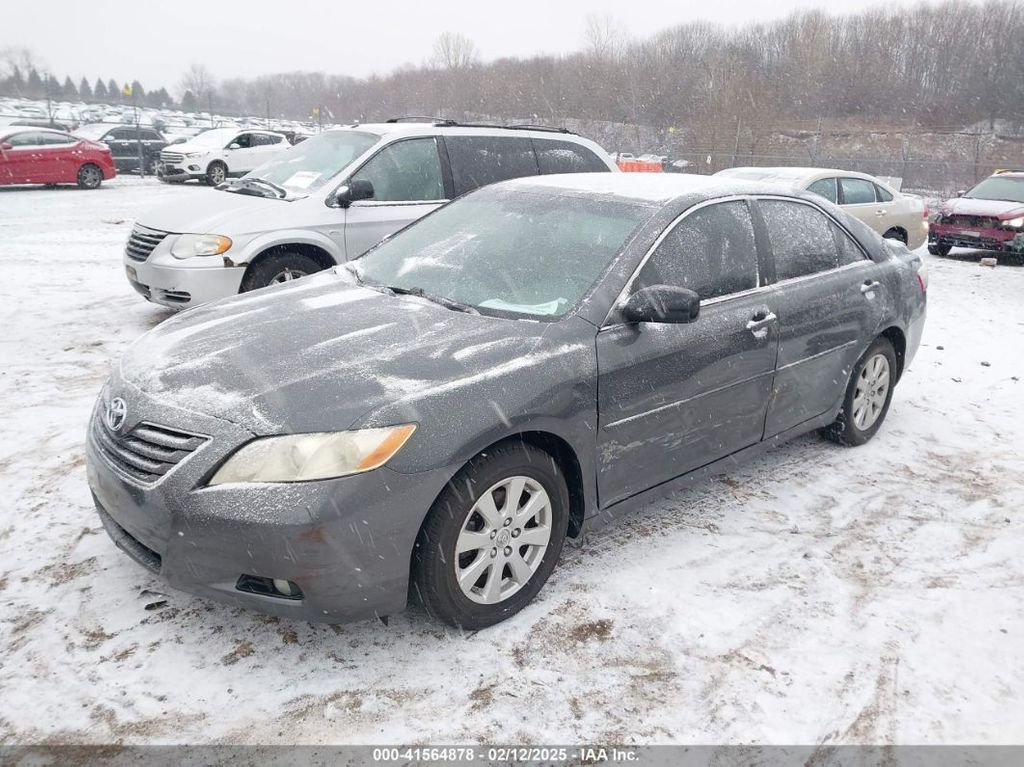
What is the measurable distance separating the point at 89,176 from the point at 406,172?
16398mm

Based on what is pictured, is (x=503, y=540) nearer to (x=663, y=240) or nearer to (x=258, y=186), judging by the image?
(x=663, y=240)

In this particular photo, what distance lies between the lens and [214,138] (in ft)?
78.8

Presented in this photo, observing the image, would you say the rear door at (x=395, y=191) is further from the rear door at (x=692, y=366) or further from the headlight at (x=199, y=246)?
the rear door at (x=692, y=366)

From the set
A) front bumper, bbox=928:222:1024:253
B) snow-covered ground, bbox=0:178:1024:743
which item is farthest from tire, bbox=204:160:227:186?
snow-covered ground, bbox=0:178:1024:743

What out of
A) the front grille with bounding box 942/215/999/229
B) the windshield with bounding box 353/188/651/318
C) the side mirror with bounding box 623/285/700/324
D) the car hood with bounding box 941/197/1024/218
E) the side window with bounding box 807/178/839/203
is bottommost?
the front grille with bounding box 942/215/999/229

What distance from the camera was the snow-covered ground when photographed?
2.49 metres

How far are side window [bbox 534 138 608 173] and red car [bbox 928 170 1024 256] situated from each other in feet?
28.4

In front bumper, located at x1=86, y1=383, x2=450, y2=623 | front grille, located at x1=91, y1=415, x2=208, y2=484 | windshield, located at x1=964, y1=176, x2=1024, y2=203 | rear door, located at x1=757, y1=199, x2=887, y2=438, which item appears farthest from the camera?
windshield, located at x1=964, y1=176, x2=1024, y2=203

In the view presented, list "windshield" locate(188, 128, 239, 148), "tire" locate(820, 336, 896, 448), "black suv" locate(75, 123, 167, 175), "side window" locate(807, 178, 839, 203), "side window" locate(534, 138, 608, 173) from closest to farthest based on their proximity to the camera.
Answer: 1. "tire" locate(820, 336, 896, 448)
2. "side window" locate(534, 138, 608, 173)
3. "side window" locate(807, 178, 839, 203)
4. "windshield" locate(188, 128, 239, 148)
5. "black suv" locate(75, 123, 167, 175)

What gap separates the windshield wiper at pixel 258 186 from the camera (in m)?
6.72

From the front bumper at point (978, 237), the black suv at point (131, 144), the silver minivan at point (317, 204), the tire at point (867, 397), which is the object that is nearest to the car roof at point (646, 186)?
the tire at point (867, 397)

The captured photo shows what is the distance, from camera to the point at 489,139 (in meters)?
7.18

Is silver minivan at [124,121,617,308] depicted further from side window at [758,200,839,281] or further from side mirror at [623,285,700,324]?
side mirror at [623,285,700,324]

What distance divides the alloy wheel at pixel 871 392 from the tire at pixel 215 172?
21.6 m
